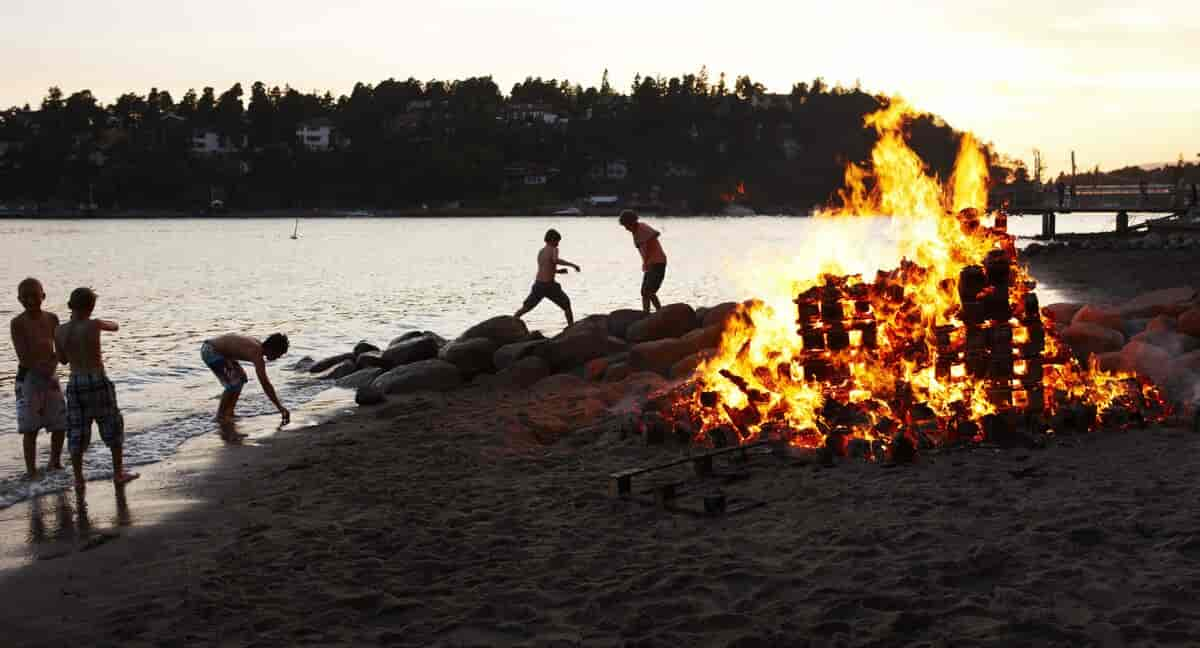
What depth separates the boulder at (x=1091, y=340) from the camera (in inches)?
443

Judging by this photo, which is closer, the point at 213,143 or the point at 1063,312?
the point at 1063,312

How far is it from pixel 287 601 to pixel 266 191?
179380 millimetres

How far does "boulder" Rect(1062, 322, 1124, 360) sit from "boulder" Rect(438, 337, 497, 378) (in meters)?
7.69

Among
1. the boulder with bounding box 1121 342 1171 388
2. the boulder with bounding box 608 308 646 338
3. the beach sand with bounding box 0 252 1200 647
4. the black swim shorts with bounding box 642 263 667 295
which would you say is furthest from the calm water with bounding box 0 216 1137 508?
the beach sand with bounding box 0 252 1200 647

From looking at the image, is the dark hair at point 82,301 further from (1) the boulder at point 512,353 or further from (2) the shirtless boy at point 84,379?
(1) the boulder at point 512,353

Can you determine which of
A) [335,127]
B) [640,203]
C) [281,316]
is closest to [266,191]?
[335,127]

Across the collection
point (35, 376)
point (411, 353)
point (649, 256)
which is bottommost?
point (411, 353)

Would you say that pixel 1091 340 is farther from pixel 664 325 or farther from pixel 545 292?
pixel 545 292

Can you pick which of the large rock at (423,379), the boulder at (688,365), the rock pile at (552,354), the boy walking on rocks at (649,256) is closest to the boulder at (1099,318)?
the boulder at (688,365)

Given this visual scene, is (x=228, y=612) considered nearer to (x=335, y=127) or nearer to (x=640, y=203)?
(x=640, y=203)

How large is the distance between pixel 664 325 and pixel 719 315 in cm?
85

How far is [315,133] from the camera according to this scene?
630ft

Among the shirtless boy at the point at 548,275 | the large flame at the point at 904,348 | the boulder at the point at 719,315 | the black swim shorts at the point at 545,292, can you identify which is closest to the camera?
the large flame at the point at 904,348

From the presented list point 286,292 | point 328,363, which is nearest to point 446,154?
point 286,292
